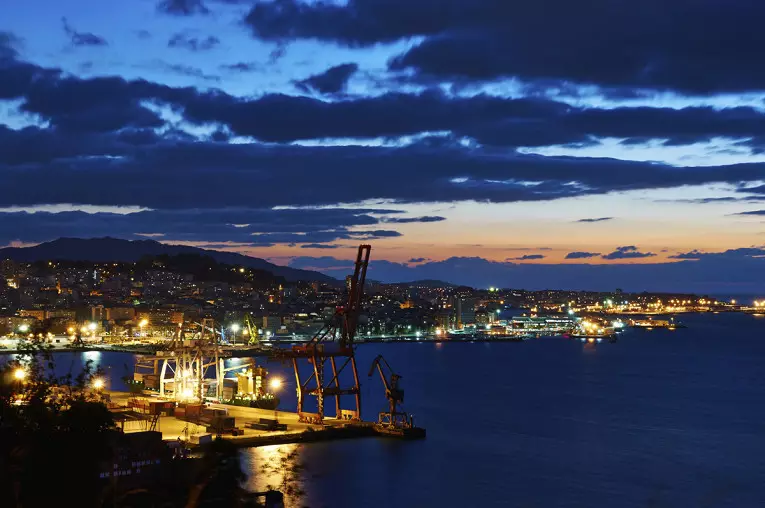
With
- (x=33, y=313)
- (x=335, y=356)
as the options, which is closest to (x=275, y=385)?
(x=335, y=356)

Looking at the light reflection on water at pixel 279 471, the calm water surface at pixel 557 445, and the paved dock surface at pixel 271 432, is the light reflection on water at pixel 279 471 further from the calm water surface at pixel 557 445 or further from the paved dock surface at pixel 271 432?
the paved dock surface at pixel 271 432

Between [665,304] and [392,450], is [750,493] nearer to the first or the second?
[392,450]

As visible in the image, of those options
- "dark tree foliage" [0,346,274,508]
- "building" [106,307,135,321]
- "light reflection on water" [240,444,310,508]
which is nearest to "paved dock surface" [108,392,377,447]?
"light reflection on water" [240,444,310,508]

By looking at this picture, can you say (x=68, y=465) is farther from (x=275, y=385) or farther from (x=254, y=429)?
(x=275, y=385)

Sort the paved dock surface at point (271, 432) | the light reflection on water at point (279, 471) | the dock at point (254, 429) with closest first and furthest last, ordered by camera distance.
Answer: the light reflection on water at point (279, 471)
the dock at point (254, 429)
the paved dock surface at point (271, 432)

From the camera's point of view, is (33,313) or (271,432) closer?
(271,432)

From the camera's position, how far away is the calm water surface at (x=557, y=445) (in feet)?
74.7

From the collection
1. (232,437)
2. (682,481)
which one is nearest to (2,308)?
(232,437)

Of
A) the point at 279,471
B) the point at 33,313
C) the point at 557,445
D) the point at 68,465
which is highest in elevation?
the point at 33,313

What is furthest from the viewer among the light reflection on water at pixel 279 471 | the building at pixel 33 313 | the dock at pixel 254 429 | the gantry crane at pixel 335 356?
the building at pixel 33 313

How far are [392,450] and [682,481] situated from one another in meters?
7.38

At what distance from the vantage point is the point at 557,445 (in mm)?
29703

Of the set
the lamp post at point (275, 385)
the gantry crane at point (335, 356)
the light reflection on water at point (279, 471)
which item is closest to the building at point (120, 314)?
the lamp post at point (275, 385)

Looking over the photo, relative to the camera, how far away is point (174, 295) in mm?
129750
